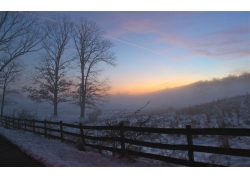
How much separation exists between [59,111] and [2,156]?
79.2 feet

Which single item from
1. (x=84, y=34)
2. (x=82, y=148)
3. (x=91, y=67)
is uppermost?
(x=84, y=34)

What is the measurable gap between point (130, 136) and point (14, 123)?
577 inches

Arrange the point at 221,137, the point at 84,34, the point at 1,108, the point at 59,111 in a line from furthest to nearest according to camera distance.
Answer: the point at 1,108
the point at 59,111
the point at 84,34
the point at 221,137

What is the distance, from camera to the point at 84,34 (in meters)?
25.9

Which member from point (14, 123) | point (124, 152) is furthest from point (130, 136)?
point (14, 123)

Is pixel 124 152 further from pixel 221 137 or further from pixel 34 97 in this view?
pixel 34 97

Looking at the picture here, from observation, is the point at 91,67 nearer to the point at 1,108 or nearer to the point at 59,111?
the point at 59,111

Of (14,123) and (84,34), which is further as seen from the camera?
(84,34)

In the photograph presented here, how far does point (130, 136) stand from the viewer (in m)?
8.16

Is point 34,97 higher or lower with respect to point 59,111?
higher

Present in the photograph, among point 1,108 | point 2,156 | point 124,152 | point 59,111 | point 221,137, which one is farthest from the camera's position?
point 1,108

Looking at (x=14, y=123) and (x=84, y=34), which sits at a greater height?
(x=84, y=34)

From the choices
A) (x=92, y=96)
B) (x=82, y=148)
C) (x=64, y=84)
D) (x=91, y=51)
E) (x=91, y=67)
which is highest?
(x=91, y=51)

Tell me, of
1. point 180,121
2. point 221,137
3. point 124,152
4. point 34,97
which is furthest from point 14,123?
point 221,137
